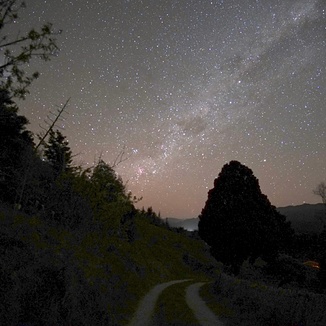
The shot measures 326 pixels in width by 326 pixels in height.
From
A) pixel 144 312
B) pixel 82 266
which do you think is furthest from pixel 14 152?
pixel 144 312

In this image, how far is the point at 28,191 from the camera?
102 ft

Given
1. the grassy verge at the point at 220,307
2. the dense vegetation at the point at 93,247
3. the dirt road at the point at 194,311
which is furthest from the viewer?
the grassy verge at the point at 220,307

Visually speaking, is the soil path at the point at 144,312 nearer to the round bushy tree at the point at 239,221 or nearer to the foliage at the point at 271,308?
the foliage at the point at 271,308

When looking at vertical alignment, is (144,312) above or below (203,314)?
below

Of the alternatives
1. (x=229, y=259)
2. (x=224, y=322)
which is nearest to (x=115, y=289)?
(x=224, y=322)

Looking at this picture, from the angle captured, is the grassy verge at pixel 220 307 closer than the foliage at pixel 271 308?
No

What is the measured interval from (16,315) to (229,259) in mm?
25497

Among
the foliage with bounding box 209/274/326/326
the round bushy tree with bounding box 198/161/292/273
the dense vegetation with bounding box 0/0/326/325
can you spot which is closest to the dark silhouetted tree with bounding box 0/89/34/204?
the dense vegetation with bounding box 0/0/326/325

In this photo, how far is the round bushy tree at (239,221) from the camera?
30656 millimetres

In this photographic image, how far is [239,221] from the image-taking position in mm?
31016

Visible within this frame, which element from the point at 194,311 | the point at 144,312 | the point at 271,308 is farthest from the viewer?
the point at 194,311

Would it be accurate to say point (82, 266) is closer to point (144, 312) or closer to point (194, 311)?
point (144, 312)

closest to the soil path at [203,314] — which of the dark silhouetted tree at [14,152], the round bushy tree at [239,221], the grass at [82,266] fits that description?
the grass at [82,266]

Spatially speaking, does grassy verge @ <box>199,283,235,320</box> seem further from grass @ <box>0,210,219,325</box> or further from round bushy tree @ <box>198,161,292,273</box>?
round bushy tree @ <box>198,161,292,273</box>
